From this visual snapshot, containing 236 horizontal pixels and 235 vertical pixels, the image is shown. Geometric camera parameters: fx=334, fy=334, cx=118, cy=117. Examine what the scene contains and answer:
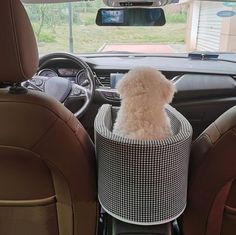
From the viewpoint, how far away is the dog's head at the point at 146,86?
1257 millimetres

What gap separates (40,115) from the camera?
1.09 m

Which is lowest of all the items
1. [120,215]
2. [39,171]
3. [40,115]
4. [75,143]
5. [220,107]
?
[220,107]

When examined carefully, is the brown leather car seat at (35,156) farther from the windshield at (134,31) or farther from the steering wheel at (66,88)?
the windshield at (134,31)

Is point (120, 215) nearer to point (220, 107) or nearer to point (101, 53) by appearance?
point (220, 107)

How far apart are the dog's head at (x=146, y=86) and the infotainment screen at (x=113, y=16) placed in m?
0.92

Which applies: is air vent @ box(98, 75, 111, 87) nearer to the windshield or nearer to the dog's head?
the windshield

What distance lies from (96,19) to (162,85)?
3.50 ft

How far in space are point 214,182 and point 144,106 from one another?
366 millimetres

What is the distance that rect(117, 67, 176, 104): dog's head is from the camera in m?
1.26

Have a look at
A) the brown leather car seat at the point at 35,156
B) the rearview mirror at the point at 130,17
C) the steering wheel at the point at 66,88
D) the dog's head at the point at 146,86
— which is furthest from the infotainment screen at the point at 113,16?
the brown leather car seat at the point at 35,156

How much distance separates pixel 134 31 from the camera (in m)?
2.86

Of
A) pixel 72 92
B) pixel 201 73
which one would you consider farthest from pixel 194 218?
pixel 201 73

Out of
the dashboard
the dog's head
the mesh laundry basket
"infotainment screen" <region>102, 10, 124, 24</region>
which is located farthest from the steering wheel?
the mesh laundry basket

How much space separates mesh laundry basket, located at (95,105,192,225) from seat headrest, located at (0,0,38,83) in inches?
13.2
